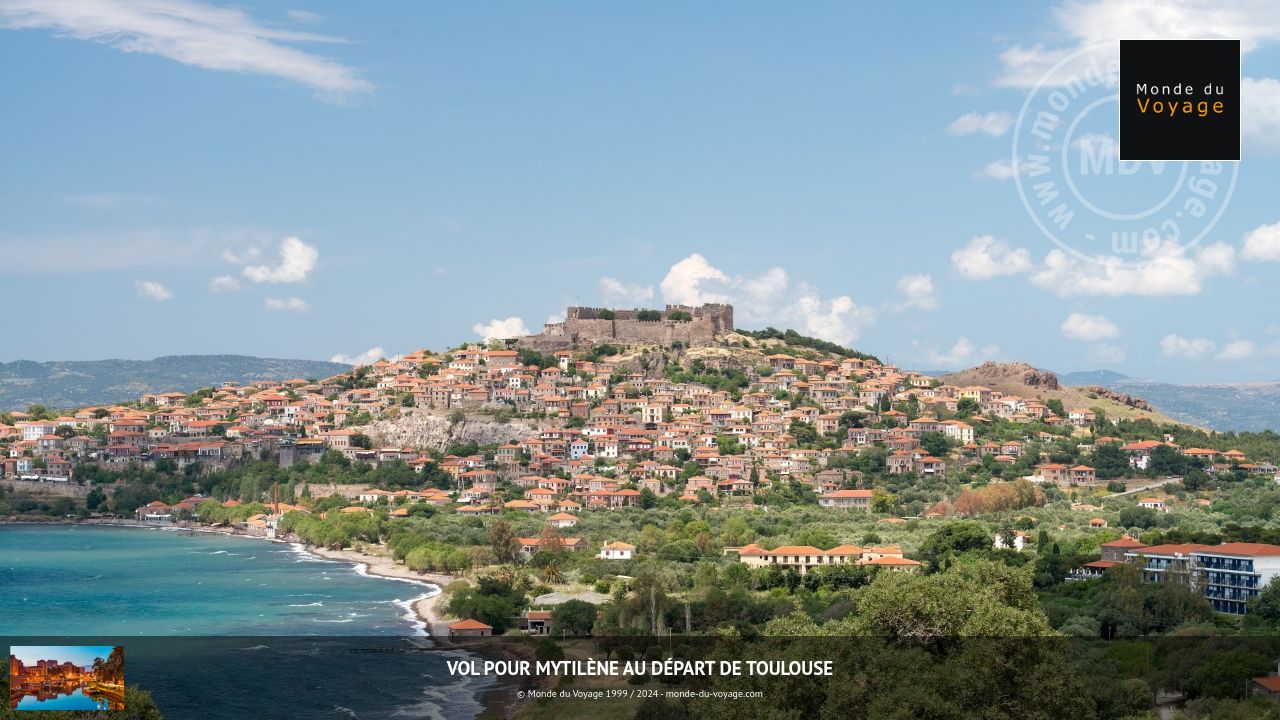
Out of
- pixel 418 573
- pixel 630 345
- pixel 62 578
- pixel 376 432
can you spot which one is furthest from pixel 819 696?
pixel 630 345

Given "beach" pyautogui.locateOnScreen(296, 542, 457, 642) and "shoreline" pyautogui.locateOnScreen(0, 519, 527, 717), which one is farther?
"beach" pyautogui.locateOnScreen(296, 542, 457, 642)

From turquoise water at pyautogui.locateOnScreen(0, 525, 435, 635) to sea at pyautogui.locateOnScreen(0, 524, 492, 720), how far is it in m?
0.05

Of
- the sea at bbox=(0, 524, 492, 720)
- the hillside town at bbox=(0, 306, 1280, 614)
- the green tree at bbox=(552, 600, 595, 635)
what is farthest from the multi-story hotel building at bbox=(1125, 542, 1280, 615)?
the sea at bbox=(0, 524, 492, 720)

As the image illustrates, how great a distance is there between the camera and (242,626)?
3022 centimetres

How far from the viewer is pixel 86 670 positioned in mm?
14352

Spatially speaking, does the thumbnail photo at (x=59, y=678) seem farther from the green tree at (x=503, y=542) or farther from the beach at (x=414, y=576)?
the green tree at (x=503, y=542)

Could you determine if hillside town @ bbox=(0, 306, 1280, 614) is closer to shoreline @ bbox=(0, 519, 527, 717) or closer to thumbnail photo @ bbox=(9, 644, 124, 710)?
shoreline @ bbox=(0, 519, 527, 717)

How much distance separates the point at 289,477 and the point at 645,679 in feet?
115

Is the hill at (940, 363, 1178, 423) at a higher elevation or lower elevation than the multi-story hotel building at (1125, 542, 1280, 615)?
higher

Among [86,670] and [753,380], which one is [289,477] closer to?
[753,380]

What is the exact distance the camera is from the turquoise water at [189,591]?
30281 mm

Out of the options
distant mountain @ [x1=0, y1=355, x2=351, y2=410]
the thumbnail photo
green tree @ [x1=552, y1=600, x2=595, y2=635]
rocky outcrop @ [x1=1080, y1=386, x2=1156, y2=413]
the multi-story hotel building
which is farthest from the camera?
distant mountain @ [x1=0, y1=355, x2=351, y2=410]

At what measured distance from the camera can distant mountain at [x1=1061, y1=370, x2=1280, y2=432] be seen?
116312mm

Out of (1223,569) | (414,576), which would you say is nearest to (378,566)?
(414,576)
